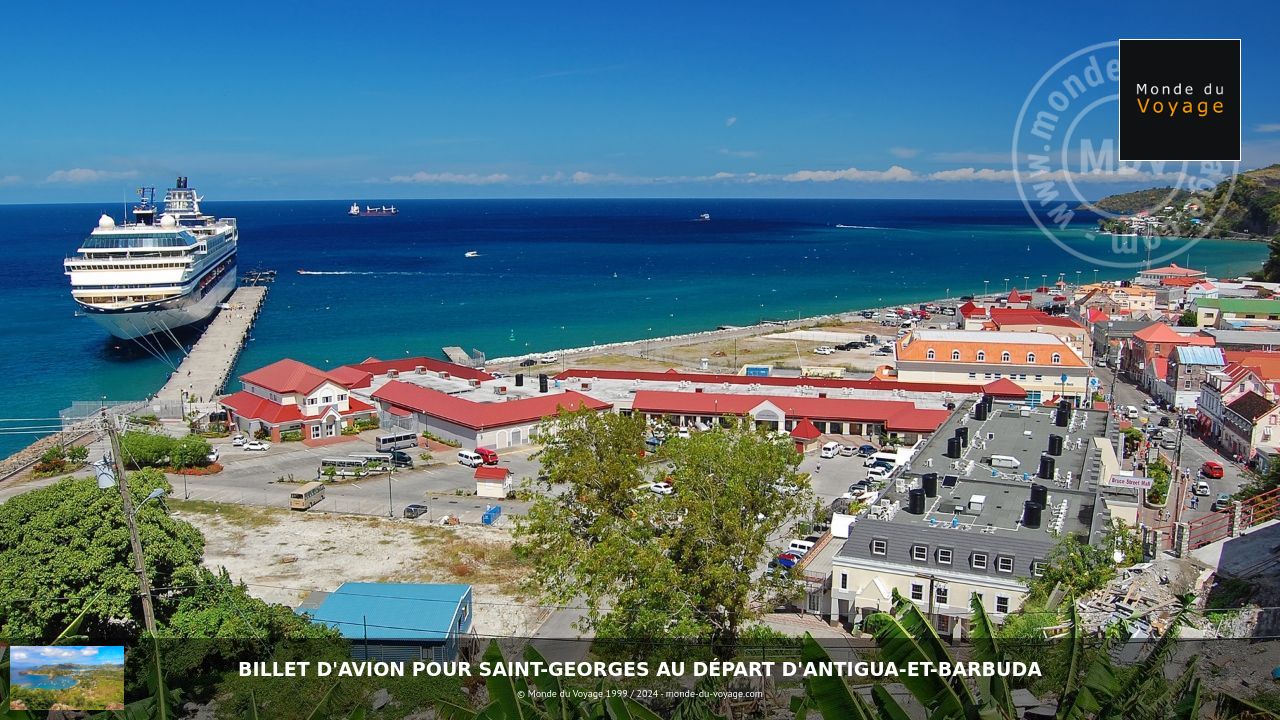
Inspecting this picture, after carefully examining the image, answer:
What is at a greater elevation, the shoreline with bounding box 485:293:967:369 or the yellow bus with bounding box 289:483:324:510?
the shoreline with bounding box 485:293:967:369

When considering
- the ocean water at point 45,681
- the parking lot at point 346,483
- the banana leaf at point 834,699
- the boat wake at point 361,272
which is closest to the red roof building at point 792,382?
the parking lot at point 346,483

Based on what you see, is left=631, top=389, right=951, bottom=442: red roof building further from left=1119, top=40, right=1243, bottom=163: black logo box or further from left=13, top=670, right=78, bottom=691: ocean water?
left=13, top=670, right=78, bottom=691: ocean water

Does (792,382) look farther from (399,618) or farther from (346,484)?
(399,618)

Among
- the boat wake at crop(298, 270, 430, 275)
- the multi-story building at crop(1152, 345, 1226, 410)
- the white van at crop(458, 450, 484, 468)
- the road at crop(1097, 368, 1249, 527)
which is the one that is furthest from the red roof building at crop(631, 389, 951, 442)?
the boat wake at crop(298, 270, 430, 275)

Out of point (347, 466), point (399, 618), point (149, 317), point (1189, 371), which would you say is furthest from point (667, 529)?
point (149, 317)

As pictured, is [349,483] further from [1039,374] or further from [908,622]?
[1039,374]

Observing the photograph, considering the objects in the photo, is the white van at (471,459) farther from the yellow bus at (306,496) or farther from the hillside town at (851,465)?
the yellow bus at (306,496)
